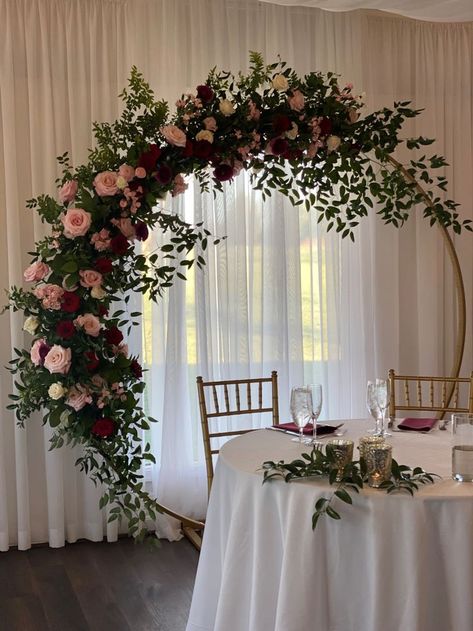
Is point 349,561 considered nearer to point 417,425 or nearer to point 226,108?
point 417,425

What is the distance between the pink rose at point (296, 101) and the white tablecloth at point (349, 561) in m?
1.40

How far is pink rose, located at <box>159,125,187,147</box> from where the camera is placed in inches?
113

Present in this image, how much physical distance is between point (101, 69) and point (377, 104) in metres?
1.60

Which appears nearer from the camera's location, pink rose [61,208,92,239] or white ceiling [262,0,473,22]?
pink rose [61,208,92,239]

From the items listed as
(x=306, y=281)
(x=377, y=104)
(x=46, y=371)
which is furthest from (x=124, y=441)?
(x=377, y=104)

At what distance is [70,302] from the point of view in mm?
2869

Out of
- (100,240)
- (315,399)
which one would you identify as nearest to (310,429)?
(315,399)

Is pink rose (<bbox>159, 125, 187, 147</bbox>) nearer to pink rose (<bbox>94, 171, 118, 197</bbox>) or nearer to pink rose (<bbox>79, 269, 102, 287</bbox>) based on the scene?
pink rose (<bbox>94, 171, 118, 197</bbox>)

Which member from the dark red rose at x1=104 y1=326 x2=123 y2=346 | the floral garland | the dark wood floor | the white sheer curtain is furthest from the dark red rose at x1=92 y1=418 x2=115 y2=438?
the white sheer curtain

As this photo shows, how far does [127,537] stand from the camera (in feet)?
13.8

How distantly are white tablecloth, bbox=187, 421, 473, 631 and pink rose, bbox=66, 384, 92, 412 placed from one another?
2.54 ft

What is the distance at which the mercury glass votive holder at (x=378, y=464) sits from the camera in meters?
2.27

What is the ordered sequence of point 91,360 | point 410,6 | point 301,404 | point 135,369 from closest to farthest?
point 301,404, point 91,360, point 135,369, point 410,6

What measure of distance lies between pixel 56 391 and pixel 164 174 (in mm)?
903
